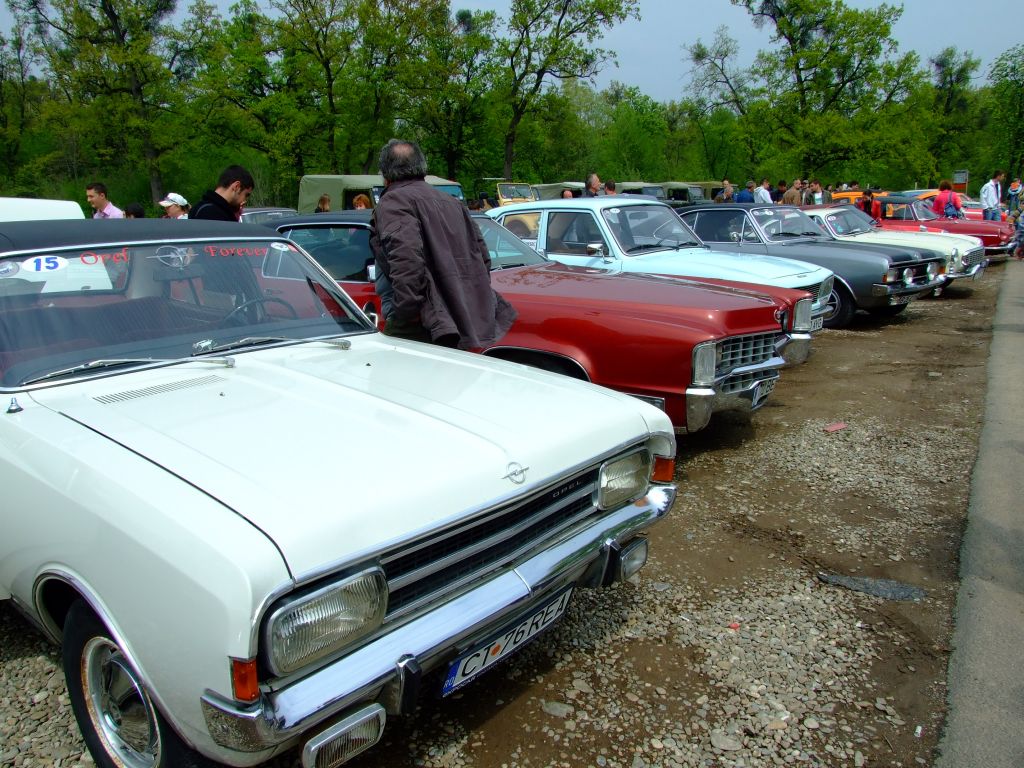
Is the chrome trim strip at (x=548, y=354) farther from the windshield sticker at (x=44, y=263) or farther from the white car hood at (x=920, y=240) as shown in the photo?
the white car hood at (x=920, y=240)

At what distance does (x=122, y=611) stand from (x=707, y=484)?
3.52m

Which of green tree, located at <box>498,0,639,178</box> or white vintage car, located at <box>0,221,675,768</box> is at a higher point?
green tree, located at <box>498,0,639,178</box>

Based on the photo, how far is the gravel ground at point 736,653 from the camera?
239 cm

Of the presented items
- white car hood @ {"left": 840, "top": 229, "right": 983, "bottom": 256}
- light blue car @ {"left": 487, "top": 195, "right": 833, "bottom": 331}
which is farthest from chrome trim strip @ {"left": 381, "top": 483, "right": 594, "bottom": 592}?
white car hood @ {"left": 840, "top": 229, "right": 983, "bottom": 256}

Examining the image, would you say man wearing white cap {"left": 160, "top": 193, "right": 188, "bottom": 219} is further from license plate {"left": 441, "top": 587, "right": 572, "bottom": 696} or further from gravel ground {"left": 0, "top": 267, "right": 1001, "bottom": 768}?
license plate {"left": 441, "top": 587, "right": 572, "bottom": 696}

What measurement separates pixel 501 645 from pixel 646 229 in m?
5.58

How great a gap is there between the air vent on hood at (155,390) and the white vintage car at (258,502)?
12mm

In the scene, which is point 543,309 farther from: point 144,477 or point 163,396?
point 144,477

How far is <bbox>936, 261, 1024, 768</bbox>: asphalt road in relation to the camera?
2404 millimetres

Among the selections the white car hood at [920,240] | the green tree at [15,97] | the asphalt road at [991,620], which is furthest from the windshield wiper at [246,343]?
the green tree at [15,97]

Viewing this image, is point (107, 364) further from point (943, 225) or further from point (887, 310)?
point (943, 225)

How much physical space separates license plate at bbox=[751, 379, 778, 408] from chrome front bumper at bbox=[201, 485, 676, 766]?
2.45m

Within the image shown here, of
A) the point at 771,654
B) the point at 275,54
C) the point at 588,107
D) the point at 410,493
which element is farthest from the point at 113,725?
the point at 588,107

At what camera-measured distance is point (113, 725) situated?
7.09ft
